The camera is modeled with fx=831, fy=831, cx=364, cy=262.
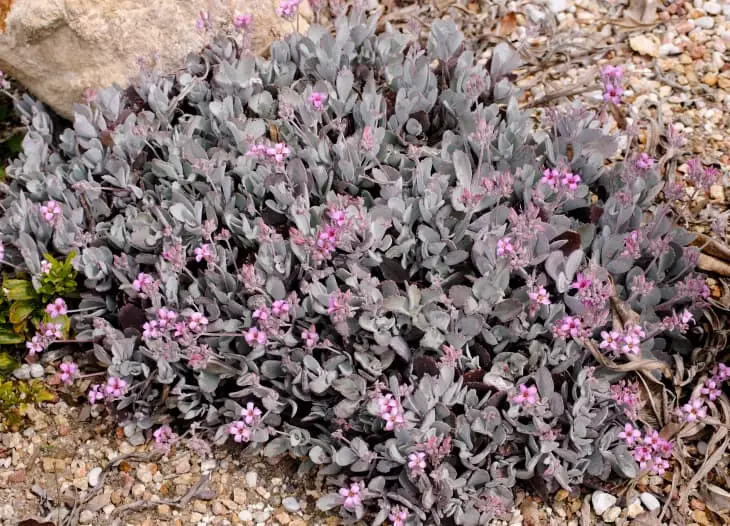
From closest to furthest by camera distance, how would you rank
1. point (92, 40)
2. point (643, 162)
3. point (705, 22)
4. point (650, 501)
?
point (650, 501) < point (643, 162) < point (92, 40) < point (705, 22)

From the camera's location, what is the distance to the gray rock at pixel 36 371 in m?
3.59

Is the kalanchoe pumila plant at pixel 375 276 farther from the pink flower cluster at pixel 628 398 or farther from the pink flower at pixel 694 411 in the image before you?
the pink flower at pixel 694 411

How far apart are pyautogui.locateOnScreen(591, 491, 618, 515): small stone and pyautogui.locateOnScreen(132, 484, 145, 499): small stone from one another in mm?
1729

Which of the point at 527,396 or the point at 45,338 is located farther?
the point at 45,338

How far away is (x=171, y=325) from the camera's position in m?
3.18

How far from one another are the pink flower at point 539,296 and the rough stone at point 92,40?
2003 mm

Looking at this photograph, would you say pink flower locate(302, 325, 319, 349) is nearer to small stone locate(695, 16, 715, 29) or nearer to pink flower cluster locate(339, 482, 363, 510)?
pink flower cluster locate(339, 482, 363, 510)

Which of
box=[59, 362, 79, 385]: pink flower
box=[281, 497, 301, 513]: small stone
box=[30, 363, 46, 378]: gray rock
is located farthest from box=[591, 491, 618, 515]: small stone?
box=[30, 363, 46, 378]: gray rock

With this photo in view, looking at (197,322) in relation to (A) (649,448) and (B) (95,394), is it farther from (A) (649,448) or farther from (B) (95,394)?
(A) (649,448)

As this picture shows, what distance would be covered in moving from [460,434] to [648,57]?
96.5 inches

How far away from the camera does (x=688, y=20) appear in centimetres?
445

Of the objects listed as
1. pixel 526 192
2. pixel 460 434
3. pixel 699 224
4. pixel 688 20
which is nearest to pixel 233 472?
pixel 460 434

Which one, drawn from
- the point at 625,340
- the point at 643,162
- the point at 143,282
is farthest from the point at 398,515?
the point at 643,162

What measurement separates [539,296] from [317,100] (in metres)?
1.28
